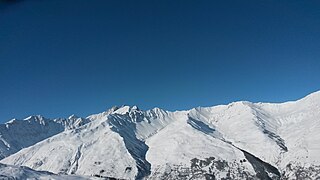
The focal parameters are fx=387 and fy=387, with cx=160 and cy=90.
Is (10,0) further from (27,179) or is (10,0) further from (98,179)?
(98,179)

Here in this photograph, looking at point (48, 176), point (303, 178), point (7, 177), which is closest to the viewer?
point (7, 177)

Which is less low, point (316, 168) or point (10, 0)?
point (316, 168)

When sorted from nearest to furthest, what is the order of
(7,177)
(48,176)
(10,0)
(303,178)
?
(10,0) < (7,177) < (48,176) < (303,178)

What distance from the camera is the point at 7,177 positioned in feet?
344

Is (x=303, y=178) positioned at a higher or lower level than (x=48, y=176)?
higher

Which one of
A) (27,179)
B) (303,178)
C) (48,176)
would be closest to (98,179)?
(48,176)

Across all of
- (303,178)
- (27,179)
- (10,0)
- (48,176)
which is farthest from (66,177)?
(303,178)

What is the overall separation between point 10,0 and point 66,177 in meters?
103

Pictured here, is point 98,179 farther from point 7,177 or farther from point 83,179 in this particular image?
point 7,177

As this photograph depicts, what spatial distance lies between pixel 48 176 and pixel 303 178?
13318 cm

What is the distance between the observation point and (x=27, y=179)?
110 metres

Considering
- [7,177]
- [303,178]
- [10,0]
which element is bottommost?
[10,0]

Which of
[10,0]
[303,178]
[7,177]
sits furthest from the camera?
[303,178]

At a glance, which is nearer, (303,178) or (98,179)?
(98,179)
